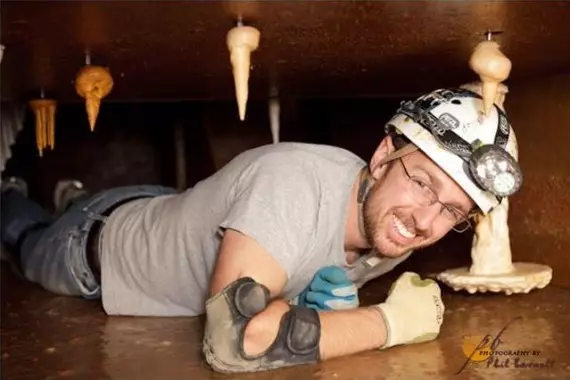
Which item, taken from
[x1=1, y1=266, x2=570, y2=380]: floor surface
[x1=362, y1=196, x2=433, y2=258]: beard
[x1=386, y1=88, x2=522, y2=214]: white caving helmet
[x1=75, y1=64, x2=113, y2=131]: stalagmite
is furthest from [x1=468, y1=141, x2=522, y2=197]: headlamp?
[x1=75, y1=64, x2=113, y2=131]: stalagmite

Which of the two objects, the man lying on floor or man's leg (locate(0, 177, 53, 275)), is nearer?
the man lying on floor

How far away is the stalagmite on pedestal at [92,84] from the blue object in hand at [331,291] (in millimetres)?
392

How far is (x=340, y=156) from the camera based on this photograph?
1392 millimetres

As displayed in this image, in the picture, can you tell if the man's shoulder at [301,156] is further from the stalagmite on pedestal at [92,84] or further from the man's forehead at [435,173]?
the stalagmite on pedestal at [92,84]

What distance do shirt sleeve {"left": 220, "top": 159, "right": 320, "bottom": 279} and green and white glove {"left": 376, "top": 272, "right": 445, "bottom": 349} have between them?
14 cm

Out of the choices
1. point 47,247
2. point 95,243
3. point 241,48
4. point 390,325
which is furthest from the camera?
point 47,247

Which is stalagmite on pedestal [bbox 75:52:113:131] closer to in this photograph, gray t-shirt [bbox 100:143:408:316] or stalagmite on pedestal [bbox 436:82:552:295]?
gray t-shirt [bbox 100:143:408:316]

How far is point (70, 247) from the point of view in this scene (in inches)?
66.2

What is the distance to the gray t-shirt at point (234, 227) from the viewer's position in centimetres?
122

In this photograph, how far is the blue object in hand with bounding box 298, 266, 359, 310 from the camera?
1324mm

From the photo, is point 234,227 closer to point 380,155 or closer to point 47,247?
point 380,155

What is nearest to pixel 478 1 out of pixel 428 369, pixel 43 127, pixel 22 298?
pixel 428 369

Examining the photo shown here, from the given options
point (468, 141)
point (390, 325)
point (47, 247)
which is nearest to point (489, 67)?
point (468, 141)

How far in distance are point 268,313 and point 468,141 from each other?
388mm
